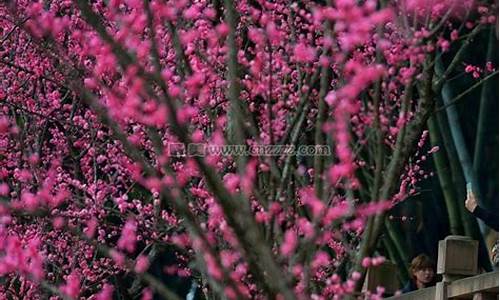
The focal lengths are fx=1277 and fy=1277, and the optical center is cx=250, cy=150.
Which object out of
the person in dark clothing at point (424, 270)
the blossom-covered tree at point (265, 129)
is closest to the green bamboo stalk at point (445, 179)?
the blossom-covered tree at point (265, 129)

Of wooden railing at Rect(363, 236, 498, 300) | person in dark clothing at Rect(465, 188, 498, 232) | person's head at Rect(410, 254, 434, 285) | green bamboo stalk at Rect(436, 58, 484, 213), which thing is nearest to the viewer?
wooden railing at Rect(363, 236, 498, 300)

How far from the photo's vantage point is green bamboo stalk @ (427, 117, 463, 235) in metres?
18.1

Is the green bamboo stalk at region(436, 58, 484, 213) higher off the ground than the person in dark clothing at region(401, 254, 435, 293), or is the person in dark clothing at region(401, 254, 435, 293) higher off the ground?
the green bamboo stalk at region(436, 58, 484, 213)

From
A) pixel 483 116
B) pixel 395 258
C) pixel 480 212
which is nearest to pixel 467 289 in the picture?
pixel 480 212

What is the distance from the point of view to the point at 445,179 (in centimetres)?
1842

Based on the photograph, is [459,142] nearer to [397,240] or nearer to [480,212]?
[397,240]

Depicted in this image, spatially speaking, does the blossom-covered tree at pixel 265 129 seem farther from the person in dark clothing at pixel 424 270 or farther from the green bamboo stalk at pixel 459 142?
the green bamboo stalk at pixel 459 142

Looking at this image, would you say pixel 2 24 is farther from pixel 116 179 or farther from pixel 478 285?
pixel 478 285

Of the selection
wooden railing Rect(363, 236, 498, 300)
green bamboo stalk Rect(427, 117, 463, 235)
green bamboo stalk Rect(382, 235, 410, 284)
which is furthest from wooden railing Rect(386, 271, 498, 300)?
green bamboo stalk Rect(382, 235, 410, 284)

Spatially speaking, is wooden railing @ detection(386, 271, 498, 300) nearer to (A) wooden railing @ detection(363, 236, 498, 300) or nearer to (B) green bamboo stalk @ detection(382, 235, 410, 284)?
(A) wooden railing @ detection(363, 236, 498, 300)

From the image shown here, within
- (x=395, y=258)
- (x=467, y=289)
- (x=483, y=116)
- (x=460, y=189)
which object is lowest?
(x=467, y=289)

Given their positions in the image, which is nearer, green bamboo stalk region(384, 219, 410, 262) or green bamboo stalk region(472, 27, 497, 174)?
green bamboo stalk region(472, 27, 497, 174)

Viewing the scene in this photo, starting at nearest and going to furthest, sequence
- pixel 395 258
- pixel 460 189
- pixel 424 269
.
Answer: pixel 424 269
pixel 460 189
pixel 395 258

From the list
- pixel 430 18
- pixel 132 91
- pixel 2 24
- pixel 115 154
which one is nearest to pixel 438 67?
pixel 115 154
